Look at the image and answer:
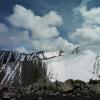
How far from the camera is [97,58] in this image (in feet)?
652

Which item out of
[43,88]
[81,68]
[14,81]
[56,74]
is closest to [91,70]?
[81,68]

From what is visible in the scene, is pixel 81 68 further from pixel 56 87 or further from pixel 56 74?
pixel 56 87

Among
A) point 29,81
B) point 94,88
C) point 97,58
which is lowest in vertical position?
point 94,88

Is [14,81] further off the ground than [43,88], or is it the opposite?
[14,81]

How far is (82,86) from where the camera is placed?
11431 cm

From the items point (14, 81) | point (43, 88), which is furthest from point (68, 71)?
point (43, 88)

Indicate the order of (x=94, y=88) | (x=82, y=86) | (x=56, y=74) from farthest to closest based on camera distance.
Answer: (x=56, y=74)
(x=82, y=86)
(x=94, y=88)

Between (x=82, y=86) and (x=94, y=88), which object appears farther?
(x=82, y=86)

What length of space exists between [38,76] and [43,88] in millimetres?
70080

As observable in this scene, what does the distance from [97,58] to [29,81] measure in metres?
52.1

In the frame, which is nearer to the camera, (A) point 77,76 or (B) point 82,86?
(B) point 82,86

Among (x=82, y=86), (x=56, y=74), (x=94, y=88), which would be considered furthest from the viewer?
(x=56, y=74)

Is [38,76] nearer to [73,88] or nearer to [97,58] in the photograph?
[97,58]

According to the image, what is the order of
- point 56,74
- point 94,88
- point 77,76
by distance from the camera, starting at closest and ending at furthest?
Answer: point 94,88 < point 77,76 < point 56,74
